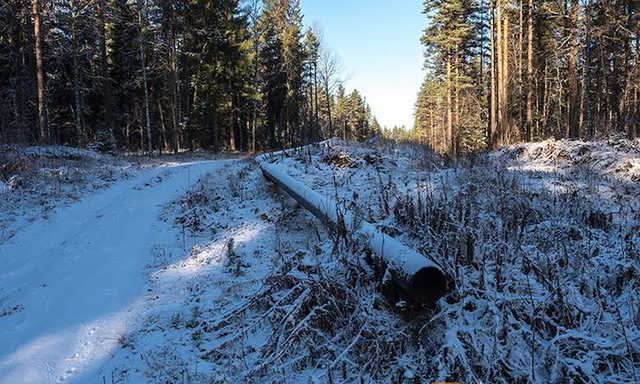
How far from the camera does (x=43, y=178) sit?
A: 11688 millimetres

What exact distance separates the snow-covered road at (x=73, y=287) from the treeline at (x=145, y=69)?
12280mm

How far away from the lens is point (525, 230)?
527 cm

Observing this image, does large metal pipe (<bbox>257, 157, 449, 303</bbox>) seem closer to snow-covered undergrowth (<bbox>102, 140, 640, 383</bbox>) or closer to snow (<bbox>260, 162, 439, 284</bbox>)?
snow (<bbox>260, 162, 439, 284</bbox>)

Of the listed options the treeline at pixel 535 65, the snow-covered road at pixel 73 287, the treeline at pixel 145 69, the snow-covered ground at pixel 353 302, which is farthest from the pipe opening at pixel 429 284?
the treeline at pixel 145 69

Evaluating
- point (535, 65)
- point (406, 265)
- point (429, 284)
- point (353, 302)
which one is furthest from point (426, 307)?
point (535, 65)

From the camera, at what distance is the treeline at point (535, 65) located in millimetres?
19578

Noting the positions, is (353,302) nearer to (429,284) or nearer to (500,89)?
(429,284)

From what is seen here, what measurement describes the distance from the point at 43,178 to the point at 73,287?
7823mm

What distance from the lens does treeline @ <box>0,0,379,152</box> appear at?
22219 millimetres

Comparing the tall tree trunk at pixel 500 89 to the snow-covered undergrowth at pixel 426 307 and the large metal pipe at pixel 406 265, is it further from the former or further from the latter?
the large metal pipe at pixel 406 265

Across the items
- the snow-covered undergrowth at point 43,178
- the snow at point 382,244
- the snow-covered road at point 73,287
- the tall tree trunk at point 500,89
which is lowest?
the snow-covered road at point 73,287

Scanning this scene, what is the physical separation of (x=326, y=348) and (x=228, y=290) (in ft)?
6.80

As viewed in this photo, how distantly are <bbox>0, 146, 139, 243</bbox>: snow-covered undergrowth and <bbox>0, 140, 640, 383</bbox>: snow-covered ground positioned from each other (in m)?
2.06

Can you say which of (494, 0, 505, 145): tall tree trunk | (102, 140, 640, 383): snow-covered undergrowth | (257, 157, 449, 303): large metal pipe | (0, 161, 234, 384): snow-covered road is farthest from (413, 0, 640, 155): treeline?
(0, 161, 234, 384): snow-covered road
